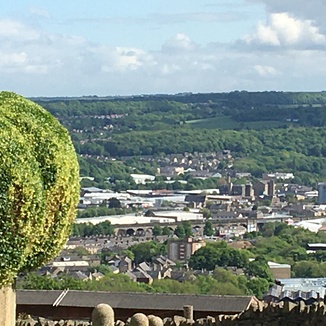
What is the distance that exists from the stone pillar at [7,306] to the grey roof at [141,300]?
7.83 metres

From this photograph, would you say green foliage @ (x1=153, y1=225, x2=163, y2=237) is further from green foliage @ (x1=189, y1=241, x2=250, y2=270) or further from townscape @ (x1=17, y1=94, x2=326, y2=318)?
green foliage @ (x1=189, y1=241, x2=250, y2=270)

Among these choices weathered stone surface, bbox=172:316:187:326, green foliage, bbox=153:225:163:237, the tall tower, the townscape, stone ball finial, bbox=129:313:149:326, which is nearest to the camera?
stone ball finial, bbox=129:313:149:326

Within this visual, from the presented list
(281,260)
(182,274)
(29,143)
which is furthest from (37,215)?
(281,260)

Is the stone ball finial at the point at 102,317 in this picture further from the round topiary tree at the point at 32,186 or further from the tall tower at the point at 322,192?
the tall tower at the point at 322,192

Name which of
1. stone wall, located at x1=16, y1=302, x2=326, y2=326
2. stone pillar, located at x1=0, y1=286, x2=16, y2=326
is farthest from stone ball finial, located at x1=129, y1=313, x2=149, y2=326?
stone wall, located at x1=16, y1=302, x2=326, y2=326

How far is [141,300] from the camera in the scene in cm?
2394

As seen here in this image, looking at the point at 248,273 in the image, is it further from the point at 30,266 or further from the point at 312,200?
the point at 312,200

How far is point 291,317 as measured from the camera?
17.2 meters

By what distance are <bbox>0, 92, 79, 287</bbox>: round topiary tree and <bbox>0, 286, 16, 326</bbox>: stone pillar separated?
0.32 m

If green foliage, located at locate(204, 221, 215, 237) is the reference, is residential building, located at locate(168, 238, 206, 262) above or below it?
above

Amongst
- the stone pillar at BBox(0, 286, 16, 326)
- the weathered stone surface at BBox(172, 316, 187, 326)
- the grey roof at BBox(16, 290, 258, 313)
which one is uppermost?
the stone pillar at BBox(0, 286, 16, 326)

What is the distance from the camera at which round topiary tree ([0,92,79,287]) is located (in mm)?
13773

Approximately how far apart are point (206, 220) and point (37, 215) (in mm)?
127222

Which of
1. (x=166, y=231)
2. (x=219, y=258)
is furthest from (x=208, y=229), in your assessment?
(x=219, y=258)
